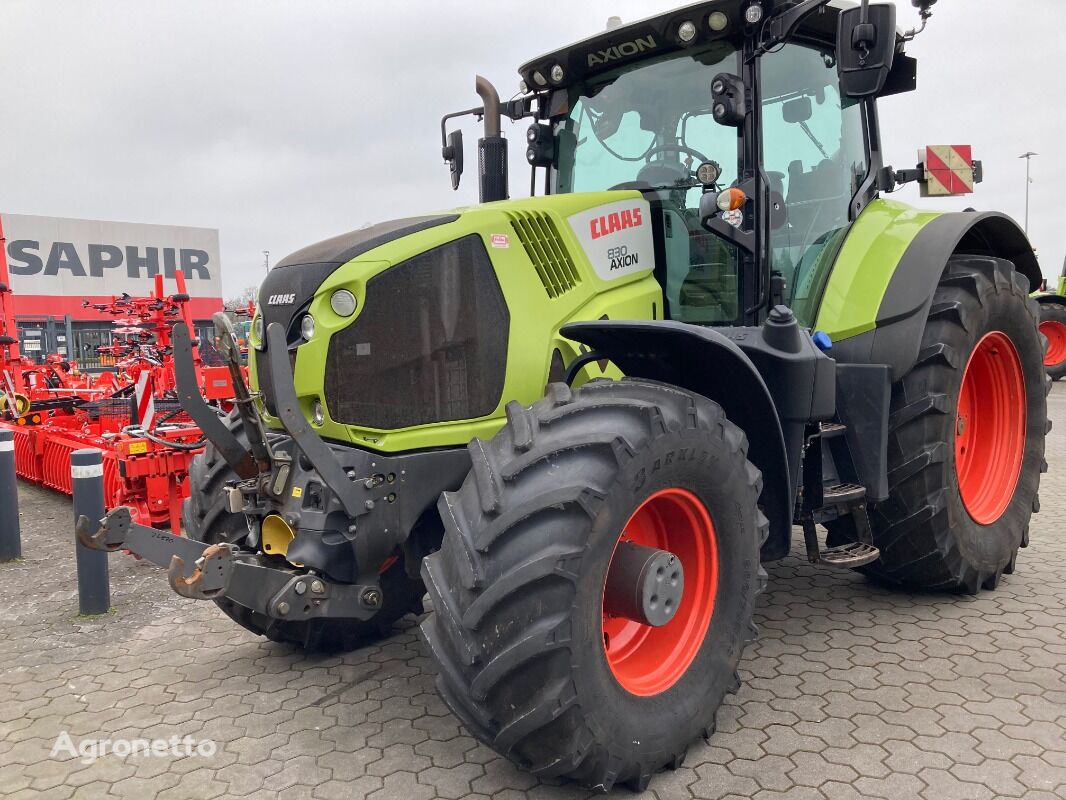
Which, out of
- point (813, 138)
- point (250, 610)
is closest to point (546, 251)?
point (813, 138)

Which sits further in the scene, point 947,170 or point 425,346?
point 947,170

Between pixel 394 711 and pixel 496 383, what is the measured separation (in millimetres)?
1341

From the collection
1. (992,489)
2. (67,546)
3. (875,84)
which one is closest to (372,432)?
(875,84)

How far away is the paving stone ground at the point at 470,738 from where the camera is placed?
2750mm

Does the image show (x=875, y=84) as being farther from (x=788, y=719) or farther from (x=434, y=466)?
(x=788, y=719)

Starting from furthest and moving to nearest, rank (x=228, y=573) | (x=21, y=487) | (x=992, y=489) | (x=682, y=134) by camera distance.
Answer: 1. (x=21, y=487)
2. (x=992, y=489)
3. (x=682, y=134)
4. (x=228, y=573)

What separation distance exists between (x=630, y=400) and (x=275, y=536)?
4.89ft

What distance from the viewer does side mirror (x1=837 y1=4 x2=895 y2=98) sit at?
315 cm

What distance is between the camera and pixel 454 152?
4.59 meters

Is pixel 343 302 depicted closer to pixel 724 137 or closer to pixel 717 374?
pixel 717 374

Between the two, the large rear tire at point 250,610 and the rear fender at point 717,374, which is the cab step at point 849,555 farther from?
the large rear tire at point 250,610

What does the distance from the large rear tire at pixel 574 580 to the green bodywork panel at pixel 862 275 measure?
4.48 feet

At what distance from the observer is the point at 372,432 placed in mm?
2959

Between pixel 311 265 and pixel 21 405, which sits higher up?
pixel 311 265
